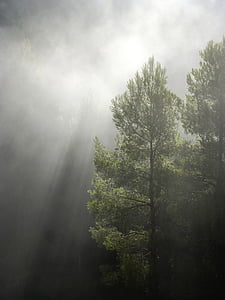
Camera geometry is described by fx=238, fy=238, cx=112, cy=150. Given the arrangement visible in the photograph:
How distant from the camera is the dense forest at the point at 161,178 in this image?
22.9 ft

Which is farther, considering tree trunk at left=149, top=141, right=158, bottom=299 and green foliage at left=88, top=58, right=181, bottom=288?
green foliage at left=88, top=58, right=181, bottom=288

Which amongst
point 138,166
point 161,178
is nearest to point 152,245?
point 161,178

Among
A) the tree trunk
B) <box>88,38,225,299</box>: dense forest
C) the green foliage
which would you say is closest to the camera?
the tree trunk

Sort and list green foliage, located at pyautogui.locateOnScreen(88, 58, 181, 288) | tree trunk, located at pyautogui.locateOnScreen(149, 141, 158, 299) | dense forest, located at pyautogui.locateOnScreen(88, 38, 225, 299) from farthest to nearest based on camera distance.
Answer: green foliage, located at pyautogui.locateOnScreen(88, 58, 181, 288) → dense forest, located at pyautogui.locateOnScreen(88, 38, 225, 299) → tree trunk, located at pyautogui.locateOnScreen(149, 141, 158, 299)

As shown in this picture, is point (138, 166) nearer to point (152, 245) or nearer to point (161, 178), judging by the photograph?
point (161, 178)

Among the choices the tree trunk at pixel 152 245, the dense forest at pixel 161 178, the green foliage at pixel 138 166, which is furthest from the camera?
the green foliage at pixel 138 166

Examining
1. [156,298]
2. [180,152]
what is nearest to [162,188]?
[180,152]

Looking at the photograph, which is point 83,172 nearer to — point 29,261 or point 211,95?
point 29,261

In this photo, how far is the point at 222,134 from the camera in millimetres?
7410

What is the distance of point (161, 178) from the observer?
7188 mm

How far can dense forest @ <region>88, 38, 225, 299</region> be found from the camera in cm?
698

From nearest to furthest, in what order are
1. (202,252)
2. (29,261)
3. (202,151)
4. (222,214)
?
(222,214) → (202,252) → (202,151) → (29,261)

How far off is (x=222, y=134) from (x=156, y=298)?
5264 mm

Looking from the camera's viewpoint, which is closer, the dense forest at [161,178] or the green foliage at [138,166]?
the dense forest at [161,178]
